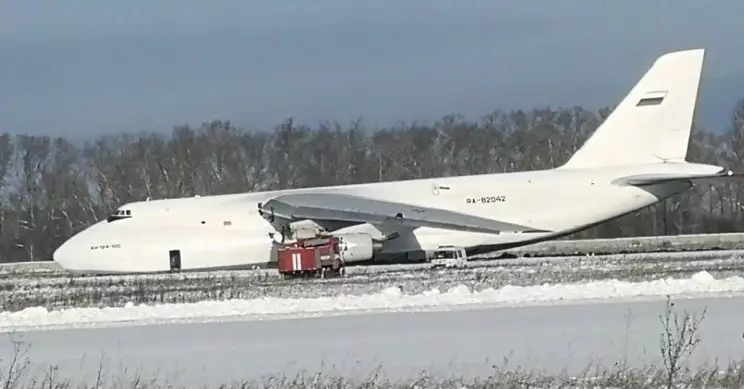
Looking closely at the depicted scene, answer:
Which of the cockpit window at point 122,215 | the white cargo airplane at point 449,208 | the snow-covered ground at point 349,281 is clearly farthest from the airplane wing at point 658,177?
the cockpit window at point 122,215

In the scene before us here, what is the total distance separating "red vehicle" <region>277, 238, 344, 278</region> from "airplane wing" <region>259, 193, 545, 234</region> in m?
1.64

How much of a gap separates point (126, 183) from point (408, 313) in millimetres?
49427

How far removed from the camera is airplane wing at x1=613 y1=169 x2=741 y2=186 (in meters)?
29.2

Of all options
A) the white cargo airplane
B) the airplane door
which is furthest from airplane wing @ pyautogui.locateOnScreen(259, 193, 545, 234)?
the airplane door

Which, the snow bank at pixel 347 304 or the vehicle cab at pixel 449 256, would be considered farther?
the vehicle cab at pixel 449 256

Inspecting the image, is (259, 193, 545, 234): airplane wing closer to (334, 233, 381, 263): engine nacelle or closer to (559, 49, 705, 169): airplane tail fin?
(334, 233, 381, 263): engine nacelle

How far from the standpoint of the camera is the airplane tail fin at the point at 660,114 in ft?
100

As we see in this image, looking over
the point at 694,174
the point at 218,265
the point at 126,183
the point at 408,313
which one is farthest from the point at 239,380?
the point at 126,183

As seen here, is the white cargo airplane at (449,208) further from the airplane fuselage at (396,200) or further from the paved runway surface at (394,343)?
the paved runway surface at (394,343)

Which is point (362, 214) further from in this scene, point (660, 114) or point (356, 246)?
point (660, 114)

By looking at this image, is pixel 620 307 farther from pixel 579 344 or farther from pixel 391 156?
pixel 391 156

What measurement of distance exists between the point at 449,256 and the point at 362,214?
302cm

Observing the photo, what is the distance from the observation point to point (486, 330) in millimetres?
11273

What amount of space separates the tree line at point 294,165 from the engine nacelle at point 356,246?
1150 inches
